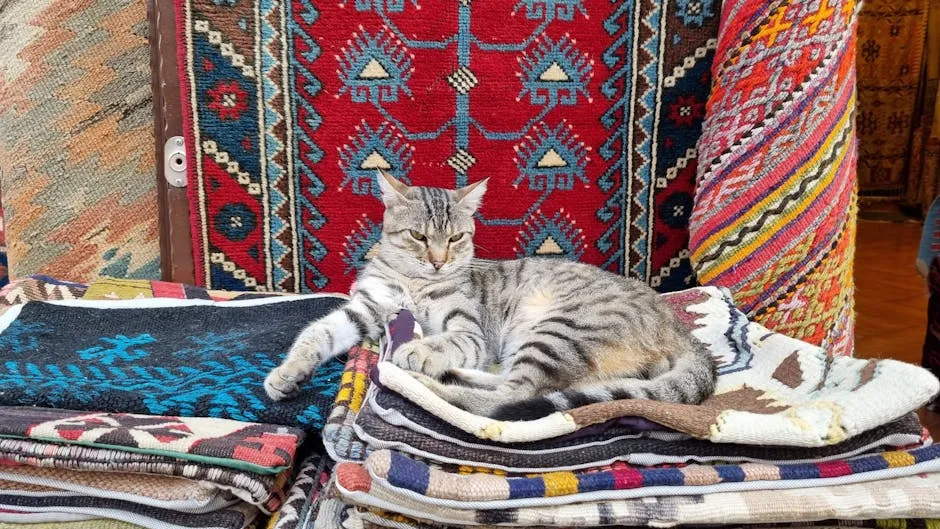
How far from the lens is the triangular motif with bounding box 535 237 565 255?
1409 millimetres

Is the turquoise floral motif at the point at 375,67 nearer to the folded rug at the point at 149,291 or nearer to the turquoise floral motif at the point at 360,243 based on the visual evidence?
the turquoise floral motif at the point at 360,243

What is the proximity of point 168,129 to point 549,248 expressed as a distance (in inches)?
32.3

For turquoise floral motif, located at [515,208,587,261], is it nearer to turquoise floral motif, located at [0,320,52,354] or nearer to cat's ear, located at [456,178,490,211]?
cat's ear, located at [456,178,490,211]

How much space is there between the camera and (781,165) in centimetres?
112

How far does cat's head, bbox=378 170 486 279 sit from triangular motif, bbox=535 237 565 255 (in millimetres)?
154

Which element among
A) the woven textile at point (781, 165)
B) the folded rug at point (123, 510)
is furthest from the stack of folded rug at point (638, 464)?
the woven textile at point (781, 165)

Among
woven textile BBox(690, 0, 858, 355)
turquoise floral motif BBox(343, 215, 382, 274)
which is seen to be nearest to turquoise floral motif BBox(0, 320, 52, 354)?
turquoise floral motif BBox(343, 215, 382, 274)

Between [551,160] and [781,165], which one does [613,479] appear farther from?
[551,160]

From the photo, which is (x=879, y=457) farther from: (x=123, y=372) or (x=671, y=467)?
(x=123, y=372)

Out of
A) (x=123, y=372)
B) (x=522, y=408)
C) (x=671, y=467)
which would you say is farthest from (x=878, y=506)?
(x=123, y=372)

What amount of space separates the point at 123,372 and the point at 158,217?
549mm

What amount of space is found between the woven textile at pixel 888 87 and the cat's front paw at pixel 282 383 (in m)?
4.92

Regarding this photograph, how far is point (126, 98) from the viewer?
1.37 meters

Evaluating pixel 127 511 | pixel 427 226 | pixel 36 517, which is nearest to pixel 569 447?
pixel 127 511
